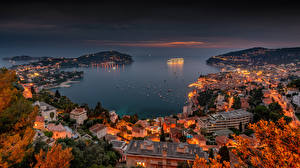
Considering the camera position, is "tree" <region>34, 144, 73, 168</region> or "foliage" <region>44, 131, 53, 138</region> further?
"foliage" <region>44, 131, 53, 138</region>

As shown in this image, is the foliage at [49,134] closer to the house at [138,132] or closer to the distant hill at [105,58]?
the house at [138,132]

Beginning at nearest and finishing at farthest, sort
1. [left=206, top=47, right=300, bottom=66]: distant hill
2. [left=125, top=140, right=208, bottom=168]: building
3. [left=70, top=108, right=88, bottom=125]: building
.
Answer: [left=125, top=140, right=208, bottom=168]: building < [left=70, top=108, right=88, bottom=125]: building < [left=206, top=47, right=300, bottom=66]: distant hill

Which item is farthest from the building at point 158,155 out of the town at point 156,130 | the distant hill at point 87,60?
the distant hill at point 87,60

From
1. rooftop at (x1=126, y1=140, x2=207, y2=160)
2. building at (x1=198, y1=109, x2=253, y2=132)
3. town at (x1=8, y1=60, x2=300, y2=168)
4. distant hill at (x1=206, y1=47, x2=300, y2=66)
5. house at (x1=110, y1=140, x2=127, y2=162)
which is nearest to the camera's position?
rooftop at (x1=126, y1=140, x2=207, y2=160)

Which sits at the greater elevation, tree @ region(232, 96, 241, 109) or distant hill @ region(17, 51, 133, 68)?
distant hill @ region(17, 51, 133, 68)

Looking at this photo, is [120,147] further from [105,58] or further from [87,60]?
[105,58]

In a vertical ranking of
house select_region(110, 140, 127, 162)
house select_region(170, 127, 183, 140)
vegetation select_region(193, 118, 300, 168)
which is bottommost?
house select_region(170, 127, 183, 140)

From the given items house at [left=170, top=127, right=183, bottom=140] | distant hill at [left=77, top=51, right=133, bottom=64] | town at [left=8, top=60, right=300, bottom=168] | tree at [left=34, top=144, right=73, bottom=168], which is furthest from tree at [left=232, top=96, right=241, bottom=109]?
distant hill at [left=77, top=51, right=133, bottom=64]

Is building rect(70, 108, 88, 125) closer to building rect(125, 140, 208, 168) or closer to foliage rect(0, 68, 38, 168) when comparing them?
building rect(125, 140, 208, 168)
